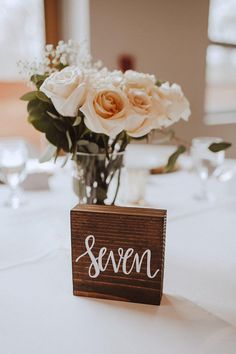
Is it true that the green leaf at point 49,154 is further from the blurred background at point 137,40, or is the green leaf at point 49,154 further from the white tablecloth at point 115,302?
the blurred background at point 137,40

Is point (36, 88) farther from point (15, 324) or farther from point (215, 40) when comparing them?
point (215, 40)

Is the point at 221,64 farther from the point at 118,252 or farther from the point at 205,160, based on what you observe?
the point at 118,252

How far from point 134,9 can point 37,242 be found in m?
2.14

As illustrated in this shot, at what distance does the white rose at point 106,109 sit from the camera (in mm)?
645

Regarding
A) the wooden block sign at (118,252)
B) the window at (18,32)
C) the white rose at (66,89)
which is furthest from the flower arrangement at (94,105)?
the window at (18,32)

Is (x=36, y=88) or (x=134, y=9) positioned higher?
(x=134, y=9)

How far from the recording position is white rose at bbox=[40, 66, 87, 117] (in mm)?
647

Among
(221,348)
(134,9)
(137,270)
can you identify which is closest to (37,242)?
(137,270)

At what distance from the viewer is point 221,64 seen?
3301mm

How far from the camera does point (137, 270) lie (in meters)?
0.57

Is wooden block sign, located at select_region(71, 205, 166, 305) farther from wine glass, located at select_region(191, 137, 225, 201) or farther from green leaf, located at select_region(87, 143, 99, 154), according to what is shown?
wine glass, located at select_region(191, 137, 225, 201)

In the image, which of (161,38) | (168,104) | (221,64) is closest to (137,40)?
(161,38)

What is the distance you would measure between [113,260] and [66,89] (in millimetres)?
325

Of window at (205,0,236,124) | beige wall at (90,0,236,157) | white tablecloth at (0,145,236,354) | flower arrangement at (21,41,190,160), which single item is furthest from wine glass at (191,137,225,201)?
window at (205,0,236,124)
